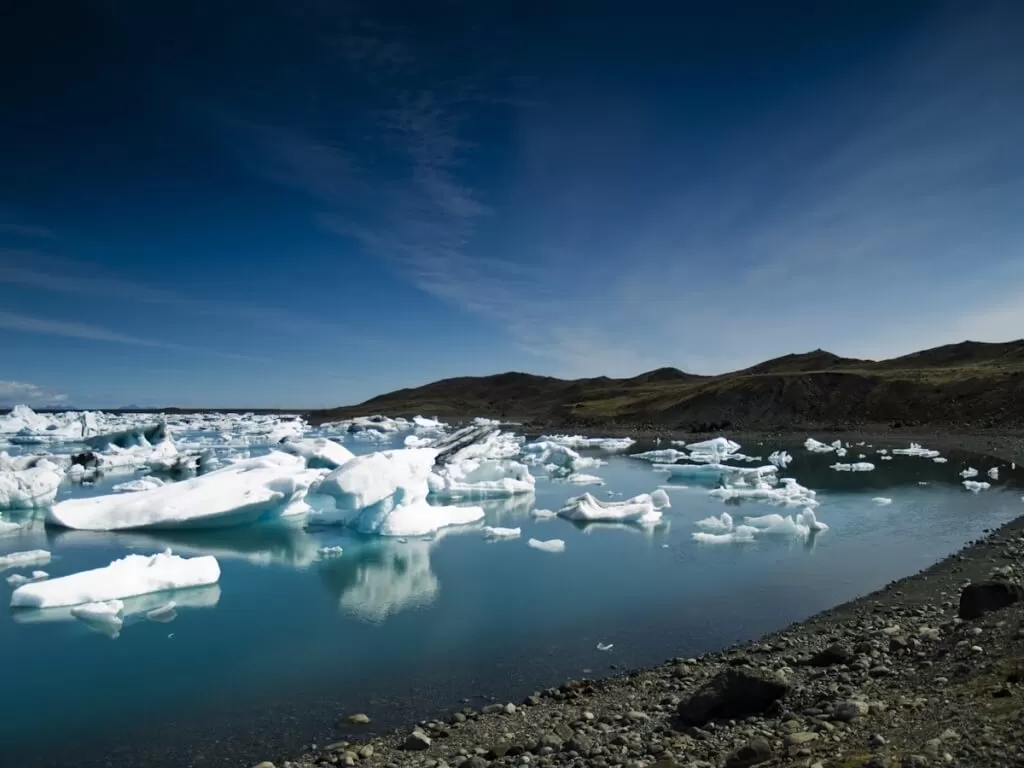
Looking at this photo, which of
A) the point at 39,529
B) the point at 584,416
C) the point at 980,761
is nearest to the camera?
the point at 980,761

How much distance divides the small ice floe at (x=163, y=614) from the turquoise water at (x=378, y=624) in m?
0.10

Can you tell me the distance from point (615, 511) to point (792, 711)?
417 inches

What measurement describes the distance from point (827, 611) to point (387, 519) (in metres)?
8.33

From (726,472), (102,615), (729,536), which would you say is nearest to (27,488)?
(102,615)

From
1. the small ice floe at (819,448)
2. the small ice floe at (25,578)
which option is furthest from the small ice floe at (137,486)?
the small ice floe at (819,448)

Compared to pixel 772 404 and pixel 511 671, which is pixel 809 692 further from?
pixel 772 404

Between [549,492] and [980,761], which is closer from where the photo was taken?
[980,761]

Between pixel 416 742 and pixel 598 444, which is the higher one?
pixel 598 444

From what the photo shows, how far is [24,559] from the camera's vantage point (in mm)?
10992

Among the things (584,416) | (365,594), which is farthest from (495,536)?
(584,416)

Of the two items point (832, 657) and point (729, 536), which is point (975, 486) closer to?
point (729, 536)

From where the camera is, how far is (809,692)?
461 cm

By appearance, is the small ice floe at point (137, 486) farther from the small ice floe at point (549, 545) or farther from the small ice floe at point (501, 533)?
the small ice floe at point (549, 545)

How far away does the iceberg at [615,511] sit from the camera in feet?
47.4
